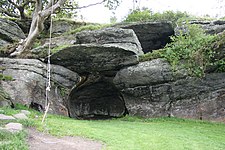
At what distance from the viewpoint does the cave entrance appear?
17047 millimetres

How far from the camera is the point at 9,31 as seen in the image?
645 inches

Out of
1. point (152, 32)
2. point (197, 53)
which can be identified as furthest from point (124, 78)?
point (152, 32)

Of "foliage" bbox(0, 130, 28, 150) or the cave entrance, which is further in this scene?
the cave entrance

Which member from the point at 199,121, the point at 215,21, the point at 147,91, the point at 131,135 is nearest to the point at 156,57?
the point at 147,91

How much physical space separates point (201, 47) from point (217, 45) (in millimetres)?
805

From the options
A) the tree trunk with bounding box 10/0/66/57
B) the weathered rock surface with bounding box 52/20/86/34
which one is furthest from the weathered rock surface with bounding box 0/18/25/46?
the weathered rock surface with bounding box 52/20/86/34

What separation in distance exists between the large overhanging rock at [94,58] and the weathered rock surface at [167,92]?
54cm

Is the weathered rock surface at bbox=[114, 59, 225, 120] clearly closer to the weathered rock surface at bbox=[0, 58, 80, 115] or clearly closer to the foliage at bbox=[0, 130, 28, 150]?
the weathered rock surface at bbox=[0, 58, 80, 115]

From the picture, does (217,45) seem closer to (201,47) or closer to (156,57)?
(201,47)

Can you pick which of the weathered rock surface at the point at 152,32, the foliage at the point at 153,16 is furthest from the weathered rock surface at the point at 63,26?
the weathered rock surface at the point at 152,32

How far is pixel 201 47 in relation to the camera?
1230 centimetres

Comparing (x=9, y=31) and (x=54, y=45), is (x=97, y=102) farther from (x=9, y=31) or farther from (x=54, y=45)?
(x=9, y=31)

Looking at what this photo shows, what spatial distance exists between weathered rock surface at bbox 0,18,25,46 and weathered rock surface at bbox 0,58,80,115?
3712mm

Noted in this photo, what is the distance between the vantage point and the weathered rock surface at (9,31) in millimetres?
16081
